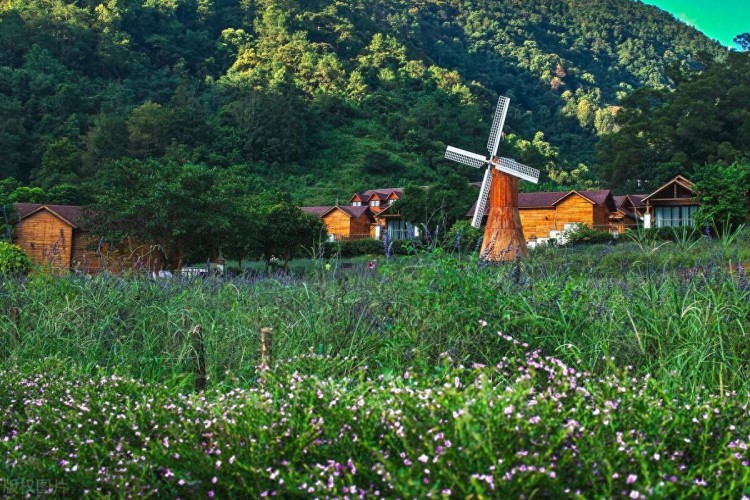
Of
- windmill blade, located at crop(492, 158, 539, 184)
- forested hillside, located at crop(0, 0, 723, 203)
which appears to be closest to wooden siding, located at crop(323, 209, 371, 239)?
forested hillside, located at crop(0, 0, 723, 203)

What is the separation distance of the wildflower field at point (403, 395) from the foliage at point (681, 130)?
50138mm

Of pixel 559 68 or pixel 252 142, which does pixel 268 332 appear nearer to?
pixel 252 142

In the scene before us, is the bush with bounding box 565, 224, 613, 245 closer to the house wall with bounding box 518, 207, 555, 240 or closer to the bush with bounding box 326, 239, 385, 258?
the house wall with bounding box 518, 207, 555, 240

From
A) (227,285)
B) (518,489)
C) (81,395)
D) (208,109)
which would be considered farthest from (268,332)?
(208,109)

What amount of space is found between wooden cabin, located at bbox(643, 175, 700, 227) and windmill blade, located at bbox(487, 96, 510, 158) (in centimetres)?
1672

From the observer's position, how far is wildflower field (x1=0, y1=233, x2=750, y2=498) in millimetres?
2148

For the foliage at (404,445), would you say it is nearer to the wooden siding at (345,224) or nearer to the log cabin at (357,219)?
the log cabin at (357,219)

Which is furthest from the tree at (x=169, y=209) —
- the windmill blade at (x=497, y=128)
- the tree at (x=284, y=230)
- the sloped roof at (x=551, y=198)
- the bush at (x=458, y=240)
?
the sloped roof at (x=551, y=198)

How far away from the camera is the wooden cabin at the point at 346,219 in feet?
183

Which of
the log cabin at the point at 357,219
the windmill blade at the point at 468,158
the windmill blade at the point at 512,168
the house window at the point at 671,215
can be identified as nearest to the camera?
the windmill blade at the point at 512,168

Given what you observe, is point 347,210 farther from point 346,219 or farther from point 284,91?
point 284,91

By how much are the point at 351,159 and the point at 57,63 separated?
1548 inches

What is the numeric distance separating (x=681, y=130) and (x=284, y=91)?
51.5 metres

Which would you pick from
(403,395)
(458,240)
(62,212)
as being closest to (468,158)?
(62,212)
